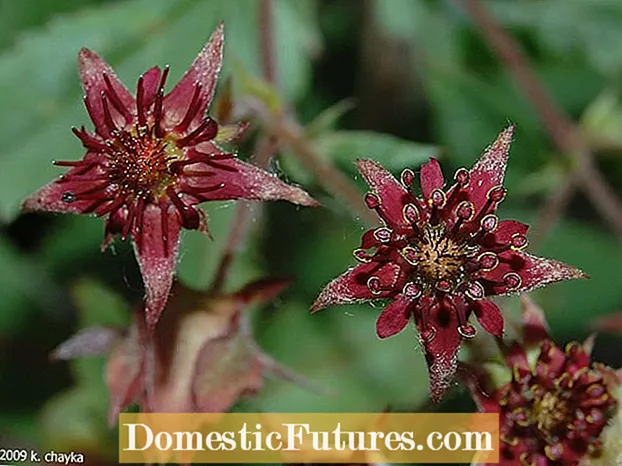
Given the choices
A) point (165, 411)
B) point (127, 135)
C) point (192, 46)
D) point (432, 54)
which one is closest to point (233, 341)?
point (165, 411)

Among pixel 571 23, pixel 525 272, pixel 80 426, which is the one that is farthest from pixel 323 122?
pixel 571 23

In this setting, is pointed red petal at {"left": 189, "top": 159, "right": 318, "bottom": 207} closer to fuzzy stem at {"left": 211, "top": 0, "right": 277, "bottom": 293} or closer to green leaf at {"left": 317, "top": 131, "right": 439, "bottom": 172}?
fuzzy stem at {"left": 211, "top": 0, "right": 277, "bottom": 293}

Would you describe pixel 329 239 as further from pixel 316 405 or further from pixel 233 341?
pixel 233 341

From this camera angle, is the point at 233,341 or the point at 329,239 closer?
the point at 233,341

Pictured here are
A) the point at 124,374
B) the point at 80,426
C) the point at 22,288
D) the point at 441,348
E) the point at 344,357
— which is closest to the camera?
the point at 441,348

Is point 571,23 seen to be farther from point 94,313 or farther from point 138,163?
point 138,163

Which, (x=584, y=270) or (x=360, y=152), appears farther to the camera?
(x=584, y=270)

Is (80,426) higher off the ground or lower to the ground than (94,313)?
lower
